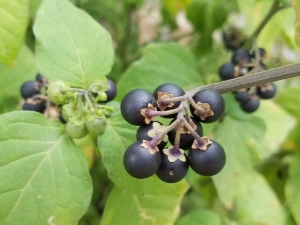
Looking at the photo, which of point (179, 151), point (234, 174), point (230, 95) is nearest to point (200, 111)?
point (179, 151)

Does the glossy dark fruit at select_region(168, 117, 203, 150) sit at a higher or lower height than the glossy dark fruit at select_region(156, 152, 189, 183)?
higher

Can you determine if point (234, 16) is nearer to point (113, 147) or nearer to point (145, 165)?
point (113, 147)

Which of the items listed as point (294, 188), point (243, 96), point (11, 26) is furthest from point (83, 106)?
point (294, 188)

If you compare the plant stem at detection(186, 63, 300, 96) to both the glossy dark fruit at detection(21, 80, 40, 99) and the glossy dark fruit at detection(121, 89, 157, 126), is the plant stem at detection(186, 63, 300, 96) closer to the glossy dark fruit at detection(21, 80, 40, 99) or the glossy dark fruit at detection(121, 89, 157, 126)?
the glossy dark fruit at detection(121, 89, 157, 126)

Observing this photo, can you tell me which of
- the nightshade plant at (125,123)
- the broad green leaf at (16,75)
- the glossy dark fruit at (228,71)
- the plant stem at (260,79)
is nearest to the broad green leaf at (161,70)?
the nightshade plant at (125,123)

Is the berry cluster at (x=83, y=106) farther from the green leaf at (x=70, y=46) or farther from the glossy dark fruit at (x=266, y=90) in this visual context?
the glossy dark fruit at (x=266, y=90)

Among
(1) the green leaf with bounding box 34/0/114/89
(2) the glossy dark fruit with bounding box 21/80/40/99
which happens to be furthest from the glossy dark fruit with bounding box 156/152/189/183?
(2) the glossy dark fruit with bounding box 21/80/40/99
